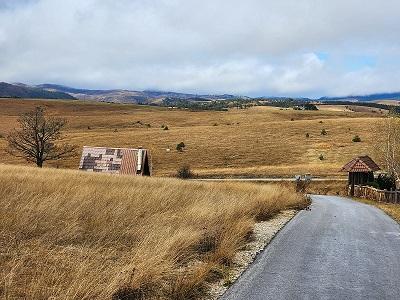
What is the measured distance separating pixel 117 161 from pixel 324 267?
41.8 metres

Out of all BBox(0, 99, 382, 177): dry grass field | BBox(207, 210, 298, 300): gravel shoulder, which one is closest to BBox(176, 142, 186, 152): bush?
BBox(0, 99, 382, 177): dry grass field

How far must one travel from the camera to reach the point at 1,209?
9430mm

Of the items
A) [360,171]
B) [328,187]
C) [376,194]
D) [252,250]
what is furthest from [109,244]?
[328,187]

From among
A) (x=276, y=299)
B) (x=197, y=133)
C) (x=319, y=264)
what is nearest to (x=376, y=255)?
(x=319, y=264)

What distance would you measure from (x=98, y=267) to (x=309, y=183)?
48.8 metres

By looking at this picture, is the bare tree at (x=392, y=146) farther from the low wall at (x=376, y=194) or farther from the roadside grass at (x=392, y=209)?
the roadside grass at (x=392, y=209)

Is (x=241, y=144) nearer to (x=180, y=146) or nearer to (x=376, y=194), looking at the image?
(x=180, y=146)

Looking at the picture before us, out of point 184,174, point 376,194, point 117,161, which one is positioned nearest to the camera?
point 376,194

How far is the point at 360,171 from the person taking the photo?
1903 inches

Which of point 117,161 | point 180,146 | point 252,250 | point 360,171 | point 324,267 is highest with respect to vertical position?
point 324,267

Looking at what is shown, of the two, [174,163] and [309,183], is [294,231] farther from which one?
[174,163]

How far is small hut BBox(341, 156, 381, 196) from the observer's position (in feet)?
159

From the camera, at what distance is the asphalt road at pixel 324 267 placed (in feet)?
26.3

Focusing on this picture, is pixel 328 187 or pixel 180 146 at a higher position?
pixel 180 146
